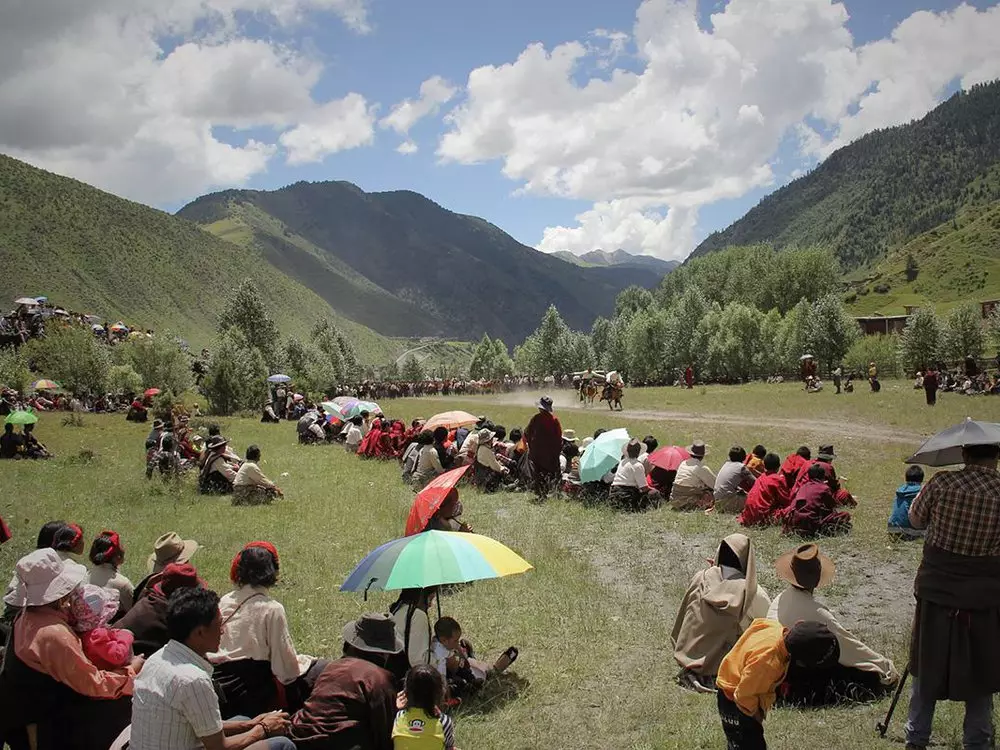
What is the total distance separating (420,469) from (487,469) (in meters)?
1.42

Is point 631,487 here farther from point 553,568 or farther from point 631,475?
point 553,568

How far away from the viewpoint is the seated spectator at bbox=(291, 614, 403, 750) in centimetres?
448

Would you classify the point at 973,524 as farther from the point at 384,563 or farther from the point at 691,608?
the point at 384,563

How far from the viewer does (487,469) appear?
52.1 ft

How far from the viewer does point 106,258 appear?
105 meters

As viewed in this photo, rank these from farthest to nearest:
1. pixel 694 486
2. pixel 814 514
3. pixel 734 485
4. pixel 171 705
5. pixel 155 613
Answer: pixel 694 486
pixel 734 485
pixel 814 514
pixel 155 613
pixel 171 705

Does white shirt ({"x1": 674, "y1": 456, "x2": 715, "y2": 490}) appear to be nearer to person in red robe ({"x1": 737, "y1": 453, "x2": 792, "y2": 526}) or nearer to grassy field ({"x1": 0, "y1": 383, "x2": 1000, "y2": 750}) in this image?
grassy field ({"x1": 0, "y1": 383, "x2": 1000, "y2": 750})

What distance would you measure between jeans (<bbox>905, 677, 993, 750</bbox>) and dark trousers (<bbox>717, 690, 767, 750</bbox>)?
1272 millimetres

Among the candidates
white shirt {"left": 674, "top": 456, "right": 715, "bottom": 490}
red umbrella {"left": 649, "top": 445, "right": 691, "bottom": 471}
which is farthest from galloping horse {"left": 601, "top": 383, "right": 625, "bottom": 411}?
white shirt {"left": 674, "top": 456, "right": 715, "bottom": 490}

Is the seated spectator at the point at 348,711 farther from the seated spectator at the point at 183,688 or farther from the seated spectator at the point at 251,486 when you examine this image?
the seated spectator at the point at 251,486

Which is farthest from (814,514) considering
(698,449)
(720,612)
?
(720,612)

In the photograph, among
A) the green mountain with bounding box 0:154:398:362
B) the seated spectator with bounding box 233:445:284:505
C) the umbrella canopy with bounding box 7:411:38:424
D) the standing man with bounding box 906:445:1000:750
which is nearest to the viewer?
the standing man with bounding box 906:445:1000:750

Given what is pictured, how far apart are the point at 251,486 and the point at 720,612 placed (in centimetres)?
1103

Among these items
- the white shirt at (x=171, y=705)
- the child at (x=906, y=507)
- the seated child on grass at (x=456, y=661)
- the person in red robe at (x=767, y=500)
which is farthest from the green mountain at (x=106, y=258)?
the white shirt at (x=171, y=705)
